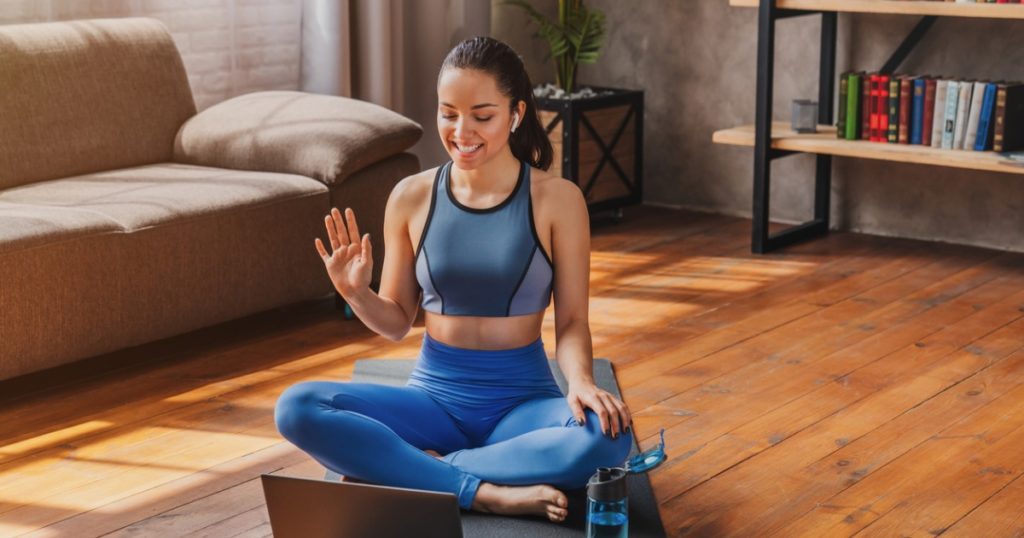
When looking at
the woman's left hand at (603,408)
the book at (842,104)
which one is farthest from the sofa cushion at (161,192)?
the book at (842,104)

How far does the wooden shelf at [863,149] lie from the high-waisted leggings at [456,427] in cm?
190

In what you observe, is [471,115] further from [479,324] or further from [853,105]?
[853,105]

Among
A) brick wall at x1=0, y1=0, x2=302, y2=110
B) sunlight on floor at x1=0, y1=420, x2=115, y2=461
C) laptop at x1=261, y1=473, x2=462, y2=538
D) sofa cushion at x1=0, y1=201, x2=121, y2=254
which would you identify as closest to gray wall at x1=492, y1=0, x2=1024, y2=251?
brick wall at x1=0, y1=0, x2=302, y2=110

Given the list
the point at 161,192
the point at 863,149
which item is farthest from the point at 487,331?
the point at 863,149

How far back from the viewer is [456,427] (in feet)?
7.30

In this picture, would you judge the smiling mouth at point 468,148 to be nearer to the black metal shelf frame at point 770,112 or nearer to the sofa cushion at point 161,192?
the sofa cushion at point 161,192

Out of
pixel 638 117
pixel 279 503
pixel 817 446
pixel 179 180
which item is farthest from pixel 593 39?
pixel 279 503

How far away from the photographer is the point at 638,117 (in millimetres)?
4617

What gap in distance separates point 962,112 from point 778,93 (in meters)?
0.82

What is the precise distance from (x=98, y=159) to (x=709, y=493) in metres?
1.96

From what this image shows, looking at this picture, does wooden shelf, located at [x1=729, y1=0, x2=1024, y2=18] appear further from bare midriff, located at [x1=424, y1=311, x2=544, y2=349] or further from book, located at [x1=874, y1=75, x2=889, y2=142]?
bare midriff, located at [x1=424, y1=311, x2=544, y2=349]

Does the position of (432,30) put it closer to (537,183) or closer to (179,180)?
(179,180)

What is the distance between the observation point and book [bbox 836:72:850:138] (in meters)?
4.04

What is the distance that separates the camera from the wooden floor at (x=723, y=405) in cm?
224
